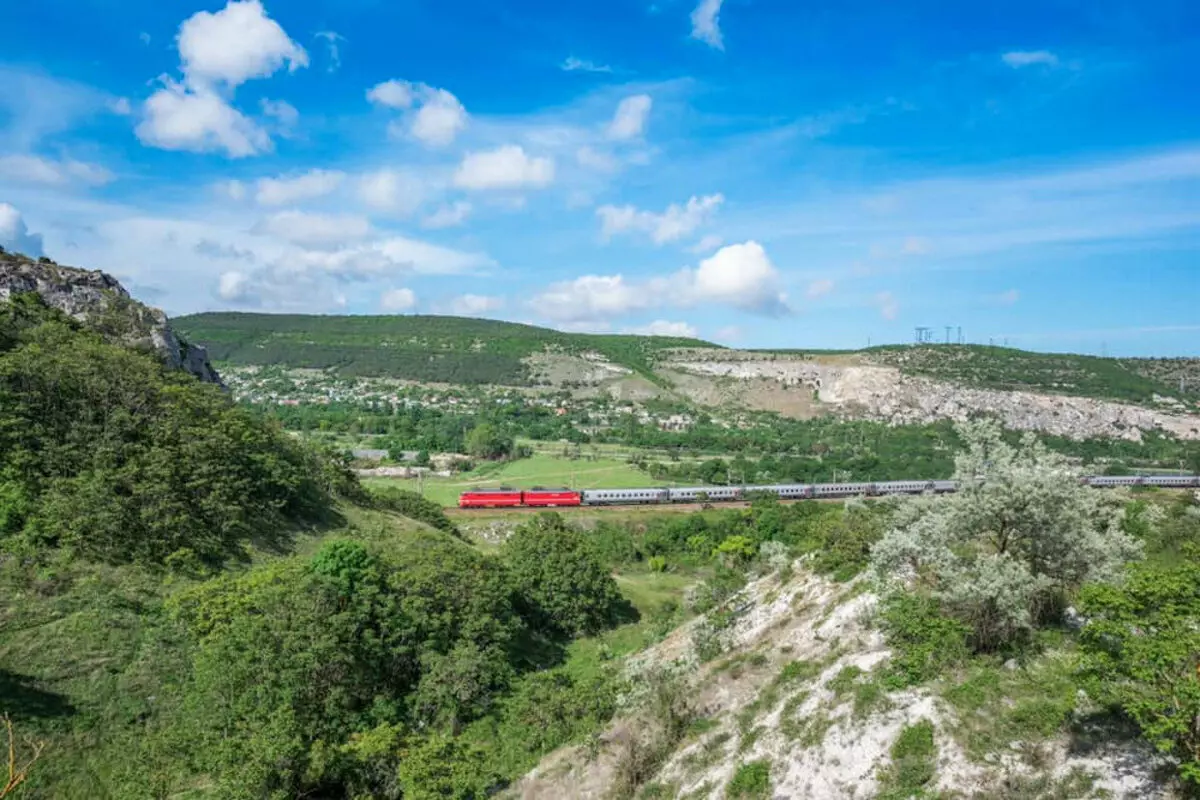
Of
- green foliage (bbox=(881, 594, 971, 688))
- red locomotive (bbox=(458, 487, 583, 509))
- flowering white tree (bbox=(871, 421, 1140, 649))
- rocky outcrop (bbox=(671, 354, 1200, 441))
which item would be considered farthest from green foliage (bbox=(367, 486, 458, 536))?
rocky outcrop (bbox=(671, 354, 1200, 441))

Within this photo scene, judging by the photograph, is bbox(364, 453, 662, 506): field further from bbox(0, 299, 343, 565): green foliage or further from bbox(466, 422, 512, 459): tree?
bbox(0, 299, 343, 565): green foliage

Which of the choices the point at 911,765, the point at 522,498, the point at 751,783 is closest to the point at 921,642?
the point at 911,765

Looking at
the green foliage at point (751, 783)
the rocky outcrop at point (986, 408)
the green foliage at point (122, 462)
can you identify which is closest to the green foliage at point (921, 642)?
the green foliage at point (751, 783)

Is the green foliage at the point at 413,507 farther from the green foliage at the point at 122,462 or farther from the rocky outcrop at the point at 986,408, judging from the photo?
the rocky outcrop at the point at 986,408

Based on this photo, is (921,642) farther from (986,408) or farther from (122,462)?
(986,408)

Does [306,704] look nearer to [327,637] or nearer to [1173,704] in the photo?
[327,637]

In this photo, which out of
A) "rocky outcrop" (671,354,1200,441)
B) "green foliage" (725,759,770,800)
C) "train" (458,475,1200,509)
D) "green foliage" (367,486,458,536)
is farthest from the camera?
"rocky outcrop" (671,354,1200,441)

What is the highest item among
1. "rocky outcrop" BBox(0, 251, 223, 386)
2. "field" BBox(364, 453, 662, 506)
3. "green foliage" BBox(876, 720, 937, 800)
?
"rocky outcrop" BBox(0, 251, 223, 386)

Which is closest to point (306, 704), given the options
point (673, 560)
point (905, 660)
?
point (905, 660)
